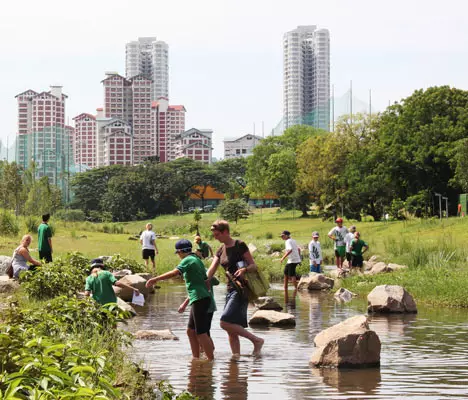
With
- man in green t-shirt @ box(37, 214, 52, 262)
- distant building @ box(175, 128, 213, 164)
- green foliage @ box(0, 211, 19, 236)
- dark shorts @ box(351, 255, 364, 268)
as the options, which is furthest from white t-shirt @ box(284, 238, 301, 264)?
distant building @ box(175, 128, 213, 164)

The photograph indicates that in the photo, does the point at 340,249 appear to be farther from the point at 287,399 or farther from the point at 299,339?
the point at 287,399

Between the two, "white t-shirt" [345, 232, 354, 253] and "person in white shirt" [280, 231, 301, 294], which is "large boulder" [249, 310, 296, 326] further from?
"white t-shirt" [345, 232, 354, 253]

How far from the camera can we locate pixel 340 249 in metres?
25.4

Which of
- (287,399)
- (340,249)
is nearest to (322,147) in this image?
(340,249)

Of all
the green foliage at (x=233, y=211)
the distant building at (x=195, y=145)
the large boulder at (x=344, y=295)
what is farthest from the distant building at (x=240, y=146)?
the large boulder at (x=344, y=295)

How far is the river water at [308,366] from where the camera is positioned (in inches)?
372

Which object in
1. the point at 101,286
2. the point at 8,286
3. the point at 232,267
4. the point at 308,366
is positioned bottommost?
the point at 308,366

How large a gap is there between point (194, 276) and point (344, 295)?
999 centimetres

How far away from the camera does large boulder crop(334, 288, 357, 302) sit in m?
20.1

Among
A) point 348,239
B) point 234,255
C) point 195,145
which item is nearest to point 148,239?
point 348,239

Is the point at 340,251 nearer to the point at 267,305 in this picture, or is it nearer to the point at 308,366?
the point at 267,305

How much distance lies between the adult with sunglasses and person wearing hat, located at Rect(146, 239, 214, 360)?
0.21 m

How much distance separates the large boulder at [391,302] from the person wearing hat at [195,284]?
6.60 metres

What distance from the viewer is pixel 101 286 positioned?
11875 mm
